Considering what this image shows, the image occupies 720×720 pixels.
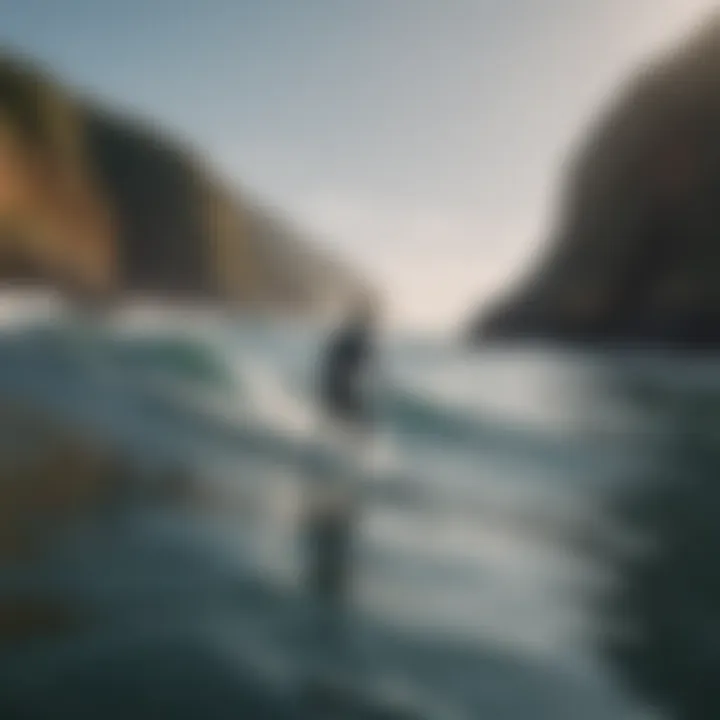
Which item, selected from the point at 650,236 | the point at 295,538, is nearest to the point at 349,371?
the point at 295,538

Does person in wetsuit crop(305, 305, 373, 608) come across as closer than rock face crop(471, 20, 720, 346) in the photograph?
Yes

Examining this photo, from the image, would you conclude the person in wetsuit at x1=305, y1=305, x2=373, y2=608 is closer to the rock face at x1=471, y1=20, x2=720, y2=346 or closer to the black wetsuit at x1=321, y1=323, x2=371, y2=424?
the black wetsuit at x1=321, y1=323, x2=371, y2=424

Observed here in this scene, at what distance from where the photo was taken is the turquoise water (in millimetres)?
2973

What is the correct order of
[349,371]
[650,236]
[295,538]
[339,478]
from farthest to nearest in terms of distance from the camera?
[650,236], [349,371], [339,478], [295,538]

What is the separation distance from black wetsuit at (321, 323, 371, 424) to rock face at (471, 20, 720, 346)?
16.3 meters

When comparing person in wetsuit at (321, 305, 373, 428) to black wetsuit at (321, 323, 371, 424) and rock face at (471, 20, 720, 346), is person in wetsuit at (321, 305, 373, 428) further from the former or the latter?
A: rock face at (471, 20, 720, 346)

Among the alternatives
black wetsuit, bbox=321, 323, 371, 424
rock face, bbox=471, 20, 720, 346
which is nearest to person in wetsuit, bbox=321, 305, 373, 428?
black wetsuit, bbox=321, 323, 371, 424

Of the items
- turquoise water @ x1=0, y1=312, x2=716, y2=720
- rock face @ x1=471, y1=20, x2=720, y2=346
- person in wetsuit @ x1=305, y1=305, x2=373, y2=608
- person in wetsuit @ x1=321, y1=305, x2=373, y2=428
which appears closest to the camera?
turquoise water @ x1=0, y1=312, x2=716, y2=720

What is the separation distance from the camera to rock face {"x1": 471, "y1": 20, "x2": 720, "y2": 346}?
2359 cm

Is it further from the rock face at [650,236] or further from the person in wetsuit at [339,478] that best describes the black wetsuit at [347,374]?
the rock face at [650,236]

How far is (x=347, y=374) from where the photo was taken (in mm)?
6484

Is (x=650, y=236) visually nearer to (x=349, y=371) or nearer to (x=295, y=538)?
(x=349, y=371)

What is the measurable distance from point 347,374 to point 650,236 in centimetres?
2135

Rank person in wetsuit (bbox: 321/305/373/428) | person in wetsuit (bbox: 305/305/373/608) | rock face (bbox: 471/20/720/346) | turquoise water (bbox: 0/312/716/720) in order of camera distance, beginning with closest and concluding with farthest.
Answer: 1. turquoise water (bbox: 0/312/716/720)
2. person in wetsuit (bbox: 305/305/373/608)
3. person in wetsuit (bbox: 321/305/373/428)
4. rock face (bbox: 471/20/720/346)
